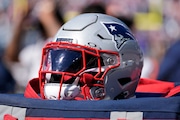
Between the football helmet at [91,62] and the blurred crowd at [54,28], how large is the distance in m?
2.03

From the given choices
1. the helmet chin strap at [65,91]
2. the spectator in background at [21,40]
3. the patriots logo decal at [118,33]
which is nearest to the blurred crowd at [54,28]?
the spectator in background at [21,40]

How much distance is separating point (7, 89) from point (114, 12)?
1145mm

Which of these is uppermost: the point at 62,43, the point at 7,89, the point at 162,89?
the point at 62,43

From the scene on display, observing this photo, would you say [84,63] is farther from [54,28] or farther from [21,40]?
[21,40]

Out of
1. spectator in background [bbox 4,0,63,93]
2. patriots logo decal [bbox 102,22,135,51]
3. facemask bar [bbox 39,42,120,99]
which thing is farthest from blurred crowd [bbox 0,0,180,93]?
facemask bar [bbox 39,42,120,99]

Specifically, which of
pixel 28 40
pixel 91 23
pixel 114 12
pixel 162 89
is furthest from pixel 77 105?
pixel 28 40

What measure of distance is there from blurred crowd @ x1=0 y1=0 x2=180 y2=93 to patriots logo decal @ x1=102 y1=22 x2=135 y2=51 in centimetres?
201

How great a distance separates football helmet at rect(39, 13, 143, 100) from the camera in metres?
2.91

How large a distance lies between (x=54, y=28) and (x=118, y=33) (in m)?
2.65

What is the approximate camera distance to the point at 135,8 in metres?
8.52

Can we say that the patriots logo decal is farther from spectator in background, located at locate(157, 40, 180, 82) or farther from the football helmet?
spectator in background, located at locate(157, 40, 180, 82)

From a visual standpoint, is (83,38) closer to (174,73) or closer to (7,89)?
(174,73)

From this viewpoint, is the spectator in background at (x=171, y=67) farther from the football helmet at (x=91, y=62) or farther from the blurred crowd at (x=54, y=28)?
the football helmet at (x=91, y=62)

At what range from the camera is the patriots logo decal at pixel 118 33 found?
3.05m
